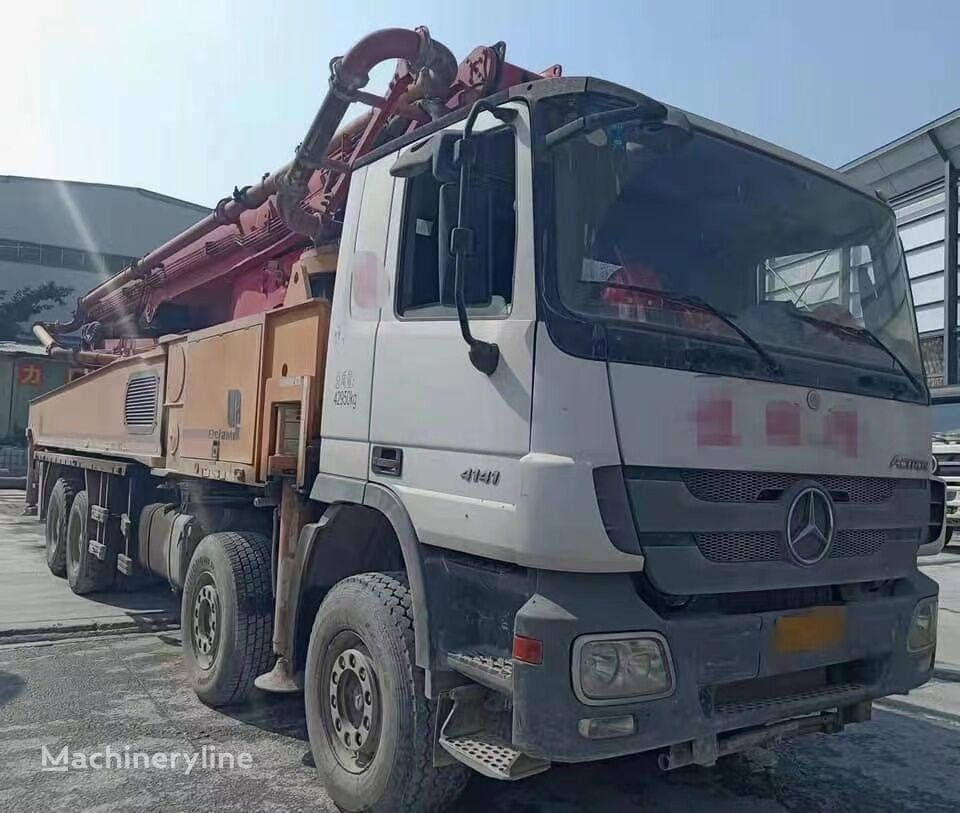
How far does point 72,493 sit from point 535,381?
24.1 feet

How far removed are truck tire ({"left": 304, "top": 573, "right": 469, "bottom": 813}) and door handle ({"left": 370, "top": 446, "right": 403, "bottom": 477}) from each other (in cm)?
43

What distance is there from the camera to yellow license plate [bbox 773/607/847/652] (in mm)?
2969

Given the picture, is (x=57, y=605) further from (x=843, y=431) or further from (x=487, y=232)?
(x=843, y=431)

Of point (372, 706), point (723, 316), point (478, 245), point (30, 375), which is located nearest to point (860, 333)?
point (723, 316)

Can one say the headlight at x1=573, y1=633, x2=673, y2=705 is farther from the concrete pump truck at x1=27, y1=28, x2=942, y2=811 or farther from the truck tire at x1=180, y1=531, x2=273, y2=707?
the truck tire at x1=180, y1=531, x2=273, y2=707

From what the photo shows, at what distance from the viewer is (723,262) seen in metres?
3.31

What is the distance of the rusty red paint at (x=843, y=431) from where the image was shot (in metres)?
3.24

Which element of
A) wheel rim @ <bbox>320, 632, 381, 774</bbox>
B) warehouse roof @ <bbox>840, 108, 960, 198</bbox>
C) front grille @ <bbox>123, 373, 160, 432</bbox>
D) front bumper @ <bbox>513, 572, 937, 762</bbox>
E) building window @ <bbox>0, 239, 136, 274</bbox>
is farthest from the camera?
building window @ <bbox>0, 239, 136, 274</bbox>

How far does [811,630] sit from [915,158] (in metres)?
20.2

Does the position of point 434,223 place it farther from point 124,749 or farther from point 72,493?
point 72,493

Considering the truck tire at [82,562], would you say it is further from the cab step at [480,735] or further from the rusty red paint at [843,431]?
the rusty red paint at [843,431]

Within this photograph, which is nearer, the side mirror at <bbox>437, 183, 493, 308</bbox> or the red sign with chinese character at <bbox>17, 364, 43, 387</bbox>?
the side mirror at <bbox>437, 183, 493, 308</bbox>

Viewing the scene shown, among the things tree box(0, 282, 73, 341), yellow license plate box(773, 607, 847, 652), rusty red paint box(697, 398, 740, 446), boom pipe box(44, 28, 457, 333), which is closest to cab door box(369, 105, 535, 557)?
rusty red paint box(697, 398, 740, 446)

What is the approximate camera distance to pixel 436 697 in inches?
118
